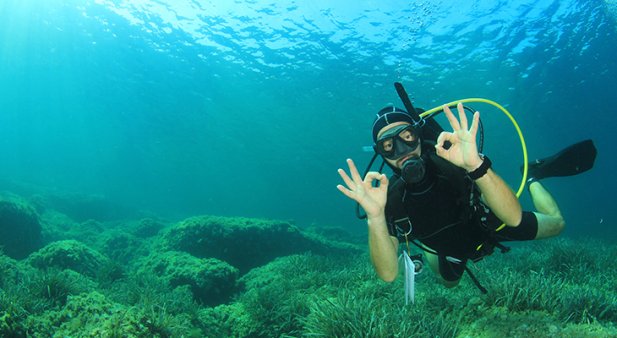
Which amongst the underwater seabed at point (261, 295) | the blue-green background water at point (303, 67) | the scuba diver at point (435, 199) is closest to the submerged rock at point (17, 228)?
the underwater seabed at point (261, 295)

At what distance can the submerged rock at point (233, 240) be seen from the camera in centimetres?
1101

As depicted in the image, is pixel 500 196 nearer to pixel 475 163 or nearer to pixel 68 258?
pixel 475 163

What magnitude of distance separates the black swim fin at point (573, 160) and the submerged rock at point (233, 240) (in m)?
9.11

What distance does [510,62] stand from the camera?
907 inches

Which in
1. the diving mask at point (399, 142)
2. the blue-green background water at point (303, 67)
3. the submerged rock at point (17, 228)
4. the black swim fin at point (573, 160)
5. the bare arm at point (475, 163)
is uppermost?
the blue-green background water at point (303, 67)

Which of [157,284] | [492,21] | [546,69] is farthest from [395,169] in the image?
[546,69]

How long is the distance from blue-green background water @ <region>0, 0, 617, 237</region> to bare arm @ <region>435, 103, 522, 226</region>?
17.2 metres

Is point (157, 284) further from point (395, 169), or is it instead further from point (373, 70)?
point (373, 70)

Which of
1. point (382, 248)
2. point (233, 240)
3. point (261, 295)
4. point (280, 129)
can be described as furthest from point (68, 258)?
point (280, 129)

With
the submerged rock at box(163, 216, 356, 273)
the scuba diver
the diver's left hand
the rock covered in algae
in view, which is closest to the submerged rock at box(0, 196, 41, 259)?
the submerged rock at box(163, 216, 356, 273)

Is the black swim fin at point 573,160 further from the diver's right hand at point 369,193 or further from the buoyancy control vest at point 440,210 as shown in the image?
the diver's right hand at point 369,193

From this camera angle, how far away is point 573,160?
17.5 feet

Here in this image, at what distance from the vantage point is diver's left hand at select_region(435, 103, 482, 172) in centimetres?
300

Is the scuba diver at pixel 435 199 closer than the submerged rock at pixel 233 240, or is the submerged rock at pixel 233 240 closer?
the scuba diver at pixel 435 199
